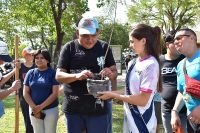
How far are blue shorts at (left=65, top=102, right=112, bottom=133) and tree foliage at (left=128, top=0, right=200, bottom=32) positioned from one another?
90.1 feet

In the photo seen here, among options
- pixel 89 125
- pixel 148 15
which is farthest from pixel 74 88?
pixel 148 15

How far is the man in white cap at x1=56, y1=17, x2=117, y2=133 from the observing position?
3.88 metres

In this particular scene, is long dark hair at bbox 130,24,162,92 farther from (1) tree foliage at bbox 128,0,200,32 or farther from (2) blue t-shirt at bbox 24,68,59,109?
(1) tree foliage at bbox 128,0,200,32

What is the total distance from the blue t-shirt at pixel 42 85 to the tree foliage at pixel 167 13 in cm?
2639

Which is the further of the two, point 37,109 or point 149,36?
point 37,109

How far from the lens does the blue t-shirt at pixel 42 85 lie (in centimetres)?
503

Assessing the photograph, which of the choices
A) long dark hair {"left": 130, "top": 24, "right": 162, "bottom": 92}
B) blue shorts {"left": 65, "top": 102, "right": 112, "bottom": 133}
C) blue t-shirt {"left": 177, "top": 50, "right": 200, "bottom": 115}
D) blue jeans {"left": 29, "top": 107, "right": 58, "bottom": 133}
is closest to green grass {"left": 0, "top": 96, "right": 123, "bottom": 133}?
blue jeans {"left": 29, "top": 107, "right": 58, "bottom": 133}

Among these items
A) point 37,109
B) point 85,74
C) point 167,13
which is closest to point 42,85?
point 37,109

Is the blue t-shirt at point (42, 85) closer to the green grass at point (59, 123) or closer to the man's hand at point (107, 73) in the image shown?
the man's hand at point (107, 73)

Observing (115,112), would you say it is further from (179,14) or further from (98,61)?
(179,14)

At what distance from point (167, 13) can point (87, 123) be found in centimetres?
3040

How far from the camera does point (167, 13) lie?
109 ft

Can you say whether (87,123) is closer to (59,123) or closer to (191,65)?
(191,65)

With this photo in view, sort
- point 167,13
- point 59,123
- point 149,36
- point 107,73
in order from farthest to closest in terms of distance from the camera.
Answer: point 167,13 → point 59,123 → point 107,73 → point 149,36
